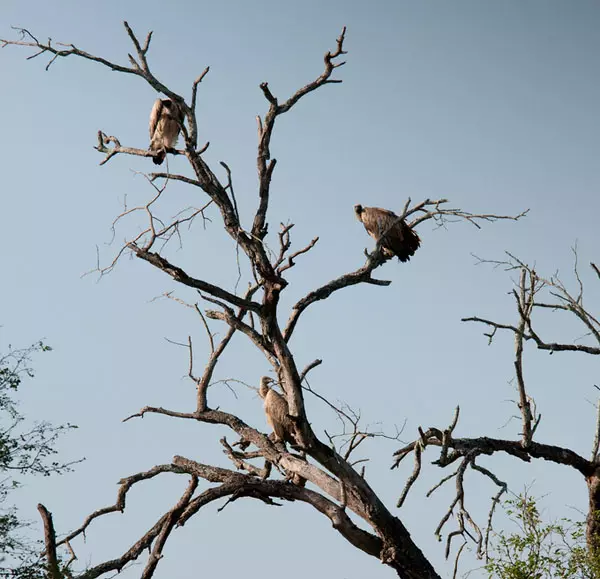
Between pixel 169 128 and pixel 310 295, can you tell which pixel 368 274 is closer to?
pixel 310 295

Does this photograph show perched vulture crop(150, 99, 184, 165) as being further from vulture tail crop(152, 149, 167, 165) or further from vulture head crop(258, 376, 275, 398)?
vulture head crop(258, 376, 275, 398)

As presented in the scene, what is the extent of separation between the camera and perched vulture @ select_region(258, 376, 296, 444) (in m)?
9.10

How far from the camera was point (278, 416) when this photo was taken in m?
9.18

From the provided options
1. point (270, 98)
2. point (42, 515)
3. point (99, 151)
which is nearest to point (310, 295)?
point (270, 98)

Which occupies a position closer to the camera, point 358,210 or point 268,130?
point 268,130

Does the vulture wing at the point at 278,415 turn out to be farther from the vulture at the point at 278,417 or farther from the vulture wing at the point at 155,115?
the vulture wing at the point at 155,115

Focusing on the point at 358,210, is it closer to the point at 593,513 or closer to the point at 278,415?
the point at 278,415

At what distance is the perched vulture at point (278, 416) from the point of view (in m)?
9.10

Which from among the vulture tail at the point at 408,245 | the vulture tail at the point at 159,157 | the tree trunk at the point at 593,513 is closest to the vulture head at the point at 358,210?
the vulture tail at the point at 408,245

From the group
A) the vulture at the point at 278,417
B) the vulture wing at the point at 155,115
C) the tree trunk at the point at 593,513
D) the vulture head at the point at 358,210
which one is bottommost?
the tree trunk at the point at 593,513

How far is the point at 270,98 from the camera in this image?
8445mm

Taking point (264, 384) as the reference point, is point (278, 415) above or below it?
below

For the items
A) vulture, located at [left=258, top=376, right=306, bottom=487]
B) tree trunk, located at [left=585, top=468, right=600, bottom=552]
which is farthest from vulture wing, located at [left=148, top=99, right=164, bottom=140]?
tree trunk, located at [left=585, top=468, right=600, bottom=552]

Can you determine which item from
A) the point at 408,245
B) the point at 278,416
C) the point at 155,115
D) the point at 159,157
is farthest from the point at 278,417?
the point at 155,115
